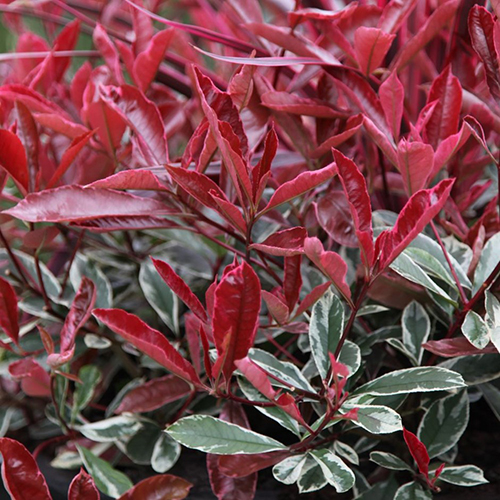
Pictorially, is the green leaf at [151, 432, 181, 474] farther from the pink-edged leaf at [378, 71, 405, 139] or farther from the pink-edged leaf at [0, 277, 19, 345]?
the pink-edged leaf at [378, 71, 405, 139]

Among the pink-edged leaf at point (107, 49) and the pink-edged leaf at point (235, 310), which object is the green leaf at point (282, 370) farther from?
the pink-edged leaf at point (107, 49)

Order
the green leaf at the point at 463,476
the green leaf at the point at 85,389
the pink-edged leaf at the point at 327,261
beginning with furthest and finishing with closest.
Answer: the green leaf at the point at 85,389 → the green leaf at the point at 463,476 → the pink-edged leaf at the point at 327,261

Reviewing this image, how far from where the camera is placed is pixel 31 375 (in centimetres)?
51

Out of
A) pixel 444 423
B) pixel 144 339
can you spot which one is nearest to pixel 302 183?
pixel 144 339

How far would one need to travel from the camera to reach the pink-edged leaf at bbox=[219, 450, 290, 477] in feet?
1.39

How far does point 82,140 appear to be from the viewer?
451 mm

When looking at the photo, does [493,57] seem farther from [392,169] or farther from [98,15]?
[98,15]

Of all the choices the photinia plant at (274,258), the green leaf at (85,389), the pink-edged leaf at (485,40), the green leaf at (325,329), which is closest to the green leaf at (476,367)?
the photinia plant at (274,258)

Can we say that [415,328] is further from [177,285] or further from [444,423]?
[177,285]

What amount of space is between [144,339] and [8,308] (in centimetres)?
17

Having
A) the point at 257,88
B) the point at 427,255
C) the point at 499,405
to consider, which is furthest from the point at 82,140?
the point at 499,405

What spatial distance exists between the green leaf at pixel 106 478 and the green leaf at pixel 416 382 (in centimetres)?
22

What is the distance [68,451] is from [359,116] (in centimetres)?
43

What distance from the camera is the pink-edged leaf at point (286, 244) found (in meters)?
0.37
